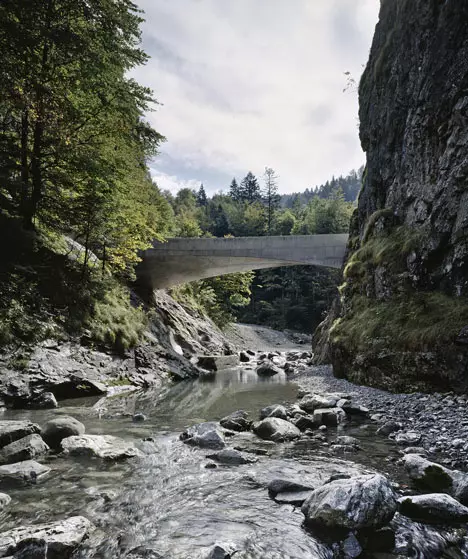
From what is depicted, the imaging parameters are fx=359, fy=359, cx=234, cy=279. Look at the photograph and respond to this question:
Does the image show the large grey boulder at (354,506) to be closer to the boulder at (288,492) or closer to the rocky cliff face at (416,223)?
the boulder at (288,492)

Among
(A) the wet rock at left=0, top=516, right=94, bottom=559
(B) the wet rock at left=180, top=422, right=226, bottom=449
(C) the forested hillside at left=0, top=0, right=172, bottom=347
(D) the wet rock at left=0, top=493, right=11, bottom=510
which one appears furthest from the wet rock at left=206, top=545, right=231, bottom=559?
(C) the forested hillside at left=0, top=0, right=172, bottom=347

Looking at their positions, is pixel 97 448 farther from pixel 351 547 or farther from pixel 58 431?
pixel 351 547

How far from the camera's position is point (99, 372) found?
1105cm

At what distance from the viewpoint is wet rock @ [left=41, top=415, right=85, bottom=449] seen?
5.91 metres

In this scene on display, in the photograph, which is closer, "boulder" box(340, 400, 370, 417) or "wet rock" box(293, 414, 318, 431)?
"wet rock" box(293, 414, 318, 431)

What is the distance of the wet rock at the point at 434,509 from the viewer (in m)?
3.49

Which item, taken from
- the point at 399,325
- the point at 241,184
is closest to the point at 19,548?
the point at 399,325

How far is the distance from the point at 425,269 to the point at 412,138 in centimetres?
625

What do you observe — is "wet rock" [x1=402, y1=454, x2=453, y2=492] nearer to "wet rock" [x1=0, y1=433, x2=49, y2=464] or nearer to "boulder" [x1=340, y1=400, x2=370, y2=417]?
"boulder" [x1=340, y1=400, x2=370, y2=417]

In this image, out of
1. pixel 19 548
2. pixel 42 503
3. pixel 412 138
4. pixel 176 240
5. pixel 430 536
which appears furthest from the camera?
pixel 176 240

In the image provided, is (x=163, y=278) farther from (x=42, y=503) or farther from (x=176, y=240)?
(x=42, y=503)

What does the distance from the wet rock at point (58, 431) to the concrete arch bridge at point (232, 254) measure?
18.8 m

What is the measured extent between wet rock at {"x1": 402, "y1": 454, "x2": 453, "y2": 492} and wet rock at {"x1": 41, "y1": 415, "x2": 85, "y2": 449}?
17.2 ft

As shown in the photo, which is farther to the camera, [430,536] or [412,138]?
[412,138]
